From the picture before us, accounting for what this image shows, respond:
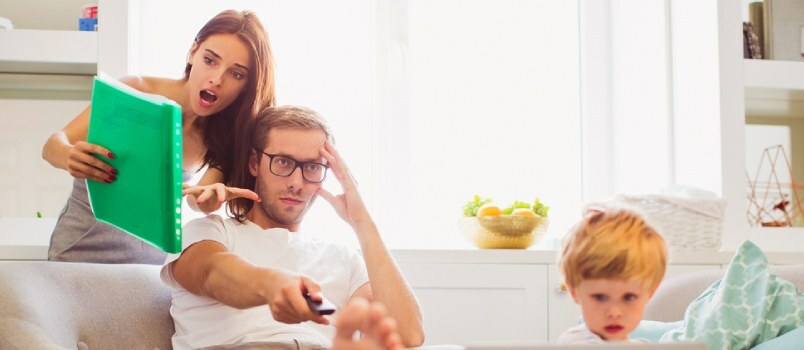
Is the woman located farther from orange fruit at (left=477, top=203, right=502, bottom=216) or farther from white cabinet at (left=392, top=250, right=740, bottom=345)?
orange fruit at (left=477, top=203, right=502, bottom=216)

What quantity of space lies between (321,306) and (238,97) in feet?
2.75

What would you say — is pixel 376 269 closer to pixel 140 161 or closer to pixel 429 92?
pixel 140 161

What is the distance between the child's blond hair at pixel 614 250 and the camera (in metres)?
1.25

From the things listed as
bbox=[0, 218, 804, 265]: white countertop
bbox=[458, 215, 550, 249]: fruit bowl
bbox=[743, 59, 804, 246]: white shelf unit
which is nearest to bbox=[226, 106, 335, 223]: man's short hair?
bbox=[0, 218, 804, 265]: white countertop

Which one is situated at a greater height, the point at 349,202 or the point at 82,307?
the point at 349,202

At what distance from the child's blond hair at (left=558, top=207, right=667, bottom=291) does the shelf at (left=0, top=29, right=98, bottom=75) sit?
6.63 ft

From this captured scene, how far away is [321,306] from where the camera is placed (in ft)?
4.09

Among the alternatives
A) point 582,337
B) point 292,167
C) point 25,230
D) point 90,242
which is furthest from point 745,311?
point 25,230

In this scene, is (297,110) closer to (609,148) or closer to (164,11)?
(164,11)

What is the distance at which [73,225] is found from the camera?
83.7 inches

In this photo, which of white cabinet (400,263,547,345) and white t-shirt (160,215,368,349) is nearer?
white t-shirt (160,215,368,349)

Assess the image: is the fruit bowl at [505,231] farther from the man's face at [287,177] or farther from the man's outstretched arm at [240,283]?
the man's outstretched arm at [240,283]

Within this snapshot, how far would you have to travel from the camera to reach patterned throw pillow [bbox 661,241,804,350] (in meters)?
1.72

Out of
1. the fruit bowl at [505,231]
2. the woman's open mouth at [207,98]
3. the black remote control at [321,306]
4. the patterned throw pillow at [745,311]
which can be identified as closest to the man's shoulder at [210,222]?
the woman's open mouth at [207,98]
